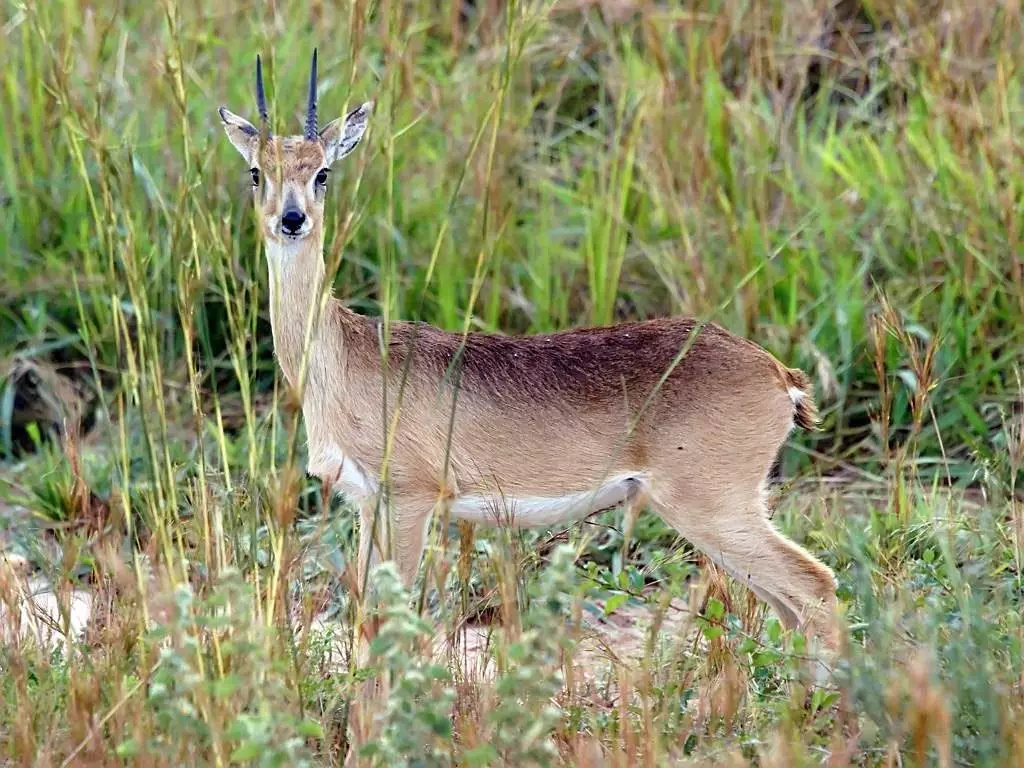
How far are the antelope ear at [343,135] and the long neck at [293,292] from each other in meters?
0.24

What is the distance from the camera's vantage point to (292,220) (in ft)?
14.4

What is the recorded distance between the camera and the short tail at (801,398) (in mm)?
4609

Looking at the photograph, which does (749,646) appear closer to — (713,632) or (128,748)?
(713,632)

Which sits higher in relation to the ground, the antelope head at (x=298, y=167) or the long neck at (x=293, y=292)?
the antelope head at (x=298, y=167)

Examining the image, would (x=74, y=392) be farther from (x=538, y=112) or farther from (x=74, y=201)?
(x=538, y=112)

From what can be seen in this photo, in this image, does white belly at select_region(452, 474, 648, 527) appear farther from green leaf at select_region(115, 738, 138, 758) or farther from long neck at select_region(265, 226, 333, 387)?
green leaf at select_region(115, 738, 138, 758)

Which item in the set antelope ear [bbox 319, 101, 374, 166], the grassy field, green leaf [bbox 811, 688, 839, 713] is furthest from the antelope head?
green leaf [bbox 811, 688, 839, 713]

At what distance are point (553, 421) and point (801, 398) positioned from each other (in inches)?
→ 27.8

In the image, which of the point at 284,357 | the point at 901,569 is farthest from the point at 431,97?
the point at 901,569

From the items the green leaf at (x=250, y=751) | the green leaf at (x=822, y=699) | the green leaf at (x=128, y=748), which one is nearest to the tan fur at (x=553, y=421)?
the green leaf at (x=822, y=699)

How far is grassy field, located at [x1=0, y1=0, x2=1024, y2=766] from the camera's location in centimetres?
335

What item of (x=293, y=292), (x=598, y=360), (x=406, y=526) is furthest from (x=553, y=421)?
(x=293, y=292)

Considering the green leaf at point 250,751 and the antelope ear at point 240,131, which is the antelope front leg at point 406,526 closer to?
the antelope ear at point 240,131

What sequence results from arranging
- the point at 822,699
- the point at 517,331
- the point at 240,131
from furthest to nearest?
the point at 517,331
the point at 240,131
the point at 822,699
